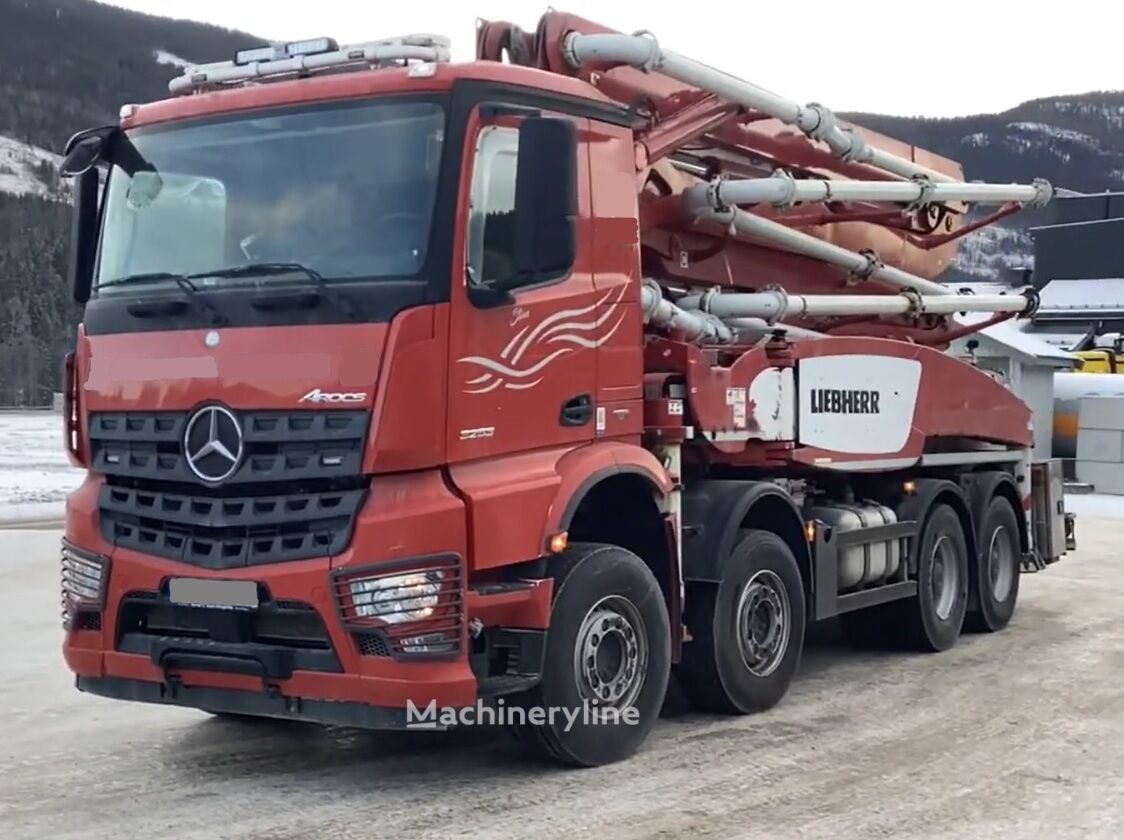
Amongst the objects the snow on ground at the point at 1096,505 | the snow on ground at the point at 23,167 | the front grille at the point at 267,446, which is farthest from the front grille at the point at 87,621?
the snow on ground at the point at 23,167

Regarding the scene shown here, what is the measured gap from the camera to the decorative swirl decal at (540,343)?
6.12 metres

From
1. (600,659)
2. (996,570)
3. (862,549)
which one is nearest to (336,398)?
(600,659)

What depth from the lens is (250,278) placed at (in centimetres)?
614

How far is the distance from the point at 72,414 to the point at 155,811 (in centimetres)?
195

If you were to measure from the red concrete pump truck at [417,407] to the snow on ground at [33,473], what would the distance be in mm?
4745

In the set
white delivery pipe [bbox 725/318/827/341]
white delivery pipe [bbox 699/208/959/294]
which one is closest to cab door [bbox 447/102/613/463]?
white delivery pipe [bbox 725/318/827/341]

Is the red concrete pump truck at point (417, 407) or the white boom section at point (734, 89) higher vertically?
the white boom section at point (734, 89)

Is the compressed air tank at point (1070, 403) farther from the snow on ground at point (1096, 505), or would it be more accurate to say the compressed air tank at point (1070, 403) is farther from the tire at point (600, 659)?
the tire at point (600, 659)

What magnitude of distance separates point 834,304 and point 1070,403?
57.1 feet

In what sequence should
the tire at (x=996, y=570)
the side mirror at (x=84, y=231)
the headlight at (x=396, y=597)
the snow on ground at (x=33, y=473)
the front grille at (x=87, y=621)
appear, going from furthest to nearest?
the snow on ground at (x=33, y=473), the tire at (x=996, y=570), the side mirror at (x=84, y=231), the front grille at (x=87, y=621), the headlight at (x=396, y=597)

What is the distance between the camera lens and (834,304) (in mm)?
9445

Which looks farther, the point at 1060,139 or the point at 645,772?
the point at 1060,139

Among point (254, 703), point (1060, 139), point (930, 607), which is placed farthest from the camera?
point (1060, 139)

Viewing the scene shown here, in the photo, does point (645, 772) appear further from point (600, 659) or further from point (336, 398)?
point (336, 398)
